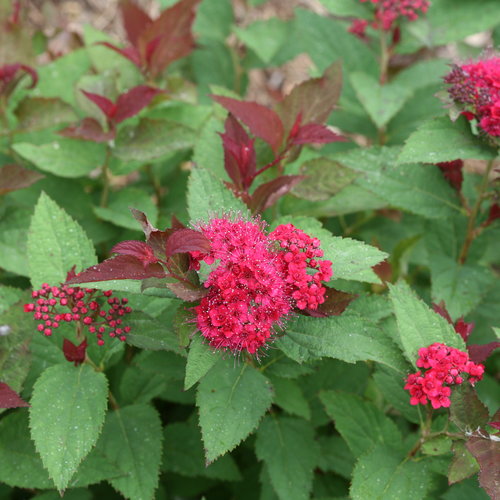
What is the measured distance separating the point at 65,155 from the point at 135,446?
1.20m

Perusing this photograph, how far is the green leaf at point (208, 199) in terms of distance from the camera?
5.48 feet

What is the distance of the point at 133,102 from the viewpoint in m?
2.21

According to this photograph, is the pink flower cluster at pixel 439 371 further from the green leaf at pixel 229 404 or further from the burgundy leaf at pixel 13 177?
the burgundy leaf at pixel 13 177

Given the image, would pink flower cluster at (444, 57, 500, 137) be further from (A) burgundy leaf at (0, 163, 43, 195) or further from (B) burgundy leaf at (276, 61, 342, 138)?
(A) burgundy leaf at (0, 163, 43, 195)

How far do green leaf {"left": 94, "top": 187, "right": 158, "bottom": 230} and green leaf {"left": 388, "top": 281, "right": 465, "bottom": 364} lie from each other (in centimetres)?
103

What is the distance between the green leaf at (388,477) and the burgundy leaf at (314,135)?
0.99 meters

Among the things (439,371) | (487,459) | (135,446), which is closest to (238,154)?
(439,371)

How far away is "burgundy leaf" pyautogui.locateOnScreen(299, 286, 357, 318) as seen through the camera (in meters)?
1.48

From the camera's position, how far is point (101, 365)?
1.78 meters

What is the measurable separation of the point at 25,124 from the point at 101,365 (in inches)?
48.6

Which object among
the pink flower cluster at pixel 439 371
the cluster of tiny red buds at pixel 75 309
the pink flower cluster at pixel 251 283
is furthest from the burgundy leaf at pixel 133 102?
the pink flower cluster at pixel 439 371

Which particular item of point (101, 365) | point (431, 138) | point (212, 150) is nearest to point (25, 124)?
point (212, 150)

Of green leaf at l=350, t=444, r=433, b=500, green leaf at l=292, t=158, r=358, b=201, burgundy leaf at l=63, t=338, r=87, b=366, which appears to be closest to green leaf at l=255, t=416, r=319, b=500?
green leaf at l=350, t=444, r=433, b=500

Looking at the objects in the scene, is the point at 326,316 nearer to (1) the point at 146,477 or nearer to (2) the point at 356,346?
(2) the point at 356,346
